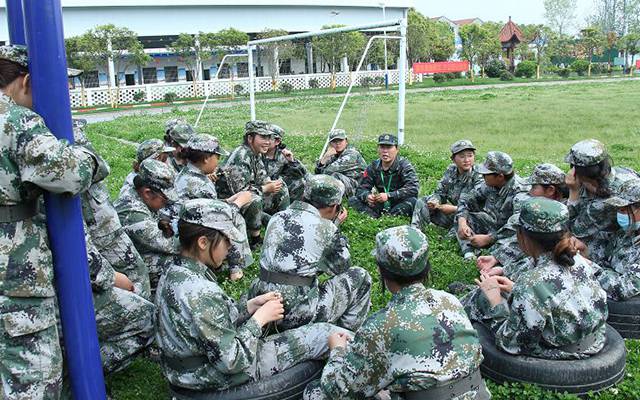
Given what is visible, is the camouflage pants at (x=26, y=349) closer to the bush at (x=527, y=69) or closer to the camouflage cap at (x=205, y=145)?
the camouflage cap at (x=205, y=145)

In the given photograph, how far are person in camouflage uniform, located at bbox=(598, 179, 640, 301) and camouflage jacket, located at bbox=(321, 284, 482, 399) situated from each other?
2.08m

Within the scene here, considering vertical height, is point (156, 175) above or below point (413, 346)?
above

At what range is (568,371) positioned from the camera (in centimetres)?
383

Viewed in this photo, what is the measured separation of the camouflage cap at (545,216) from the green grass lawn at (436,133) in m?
0.99

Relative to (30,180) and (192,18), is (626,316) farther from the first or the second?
(192,18)

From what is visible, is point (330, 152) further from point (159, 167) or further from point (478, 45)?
point (478, 45)

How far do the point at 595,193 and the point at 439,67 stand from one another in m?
44.2

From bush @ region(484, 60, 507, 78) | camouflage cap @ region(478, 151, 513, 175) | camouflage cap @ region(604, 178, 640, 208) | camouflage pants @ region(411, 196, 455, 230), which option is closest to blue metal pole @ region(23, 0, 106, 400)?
camouflage cap @ region(604, 178, 640, 208)

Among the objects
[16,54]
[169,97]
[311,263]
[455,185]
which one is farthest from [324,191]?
[169,97]

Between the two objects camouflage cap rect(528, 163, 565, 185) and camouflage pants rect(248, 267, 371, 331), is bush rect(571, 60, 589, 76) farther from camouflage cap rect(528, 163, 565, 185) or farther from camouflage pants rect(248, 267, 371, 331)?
camouflage pants rect(248, 267, 371, 331)

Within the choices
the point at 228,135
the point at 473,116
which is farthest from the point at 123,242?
the point at 473,116

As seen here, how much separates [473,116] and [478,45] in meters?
32.2

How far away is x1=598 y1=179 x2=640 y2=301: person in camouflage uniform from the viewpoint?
4699mm

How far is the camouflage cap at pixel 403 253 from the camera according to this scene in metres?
3.17
